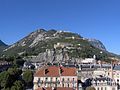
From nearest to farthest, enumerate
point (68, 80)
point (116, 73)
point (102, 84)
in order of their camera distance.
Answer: point (102, 84) < point (68, 80) < point (116, 73)

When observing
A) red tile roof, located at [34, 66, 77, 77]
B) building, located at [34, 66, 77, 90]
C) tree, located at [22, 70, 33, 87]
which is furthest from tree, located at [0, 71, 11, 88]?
tree, located at [22, 70, 33, 87]

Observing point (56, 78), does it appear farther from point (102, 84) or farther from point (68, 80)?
point (102, 84)

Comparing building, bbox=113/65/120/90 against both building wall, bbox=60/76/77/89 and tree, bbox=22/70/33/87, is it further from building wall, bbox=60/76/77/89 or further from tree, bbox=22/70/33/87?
building wall, bbox=60/76/77/89

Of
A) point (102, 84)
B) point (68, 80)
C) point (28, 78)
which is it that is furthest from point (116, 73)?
point (68, 80)

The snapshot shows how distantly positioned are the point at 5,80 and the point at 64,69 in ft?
60.8

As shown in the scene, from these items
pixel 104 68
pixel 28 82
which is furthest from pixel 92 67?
pixel 28 82

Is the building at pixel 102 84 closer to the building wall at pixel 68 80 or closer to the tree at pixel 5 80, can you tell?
the building wall at pixel 68 80

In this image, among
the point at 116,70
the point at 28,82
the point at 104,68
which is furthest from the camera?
the point at 104,68

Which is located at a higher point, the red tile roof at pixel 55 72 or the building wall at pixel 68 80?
the red tile roof at pixel 55 72

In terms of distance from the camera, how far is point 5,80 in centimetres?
9994

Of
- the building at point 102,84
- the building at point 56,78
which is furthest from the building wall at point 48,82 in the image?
the building at point 102,84

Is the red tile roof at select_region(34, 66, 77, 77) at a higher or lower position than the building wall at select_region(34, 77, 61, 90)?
higher

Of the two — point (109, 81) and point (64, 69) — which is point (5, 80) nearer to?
point (64, 69)

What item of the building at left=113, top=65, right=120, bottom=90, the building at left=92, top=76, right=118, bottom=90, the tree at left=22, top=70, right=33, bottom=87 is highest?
the building at left=113, top=65, right=120, bottom=90
